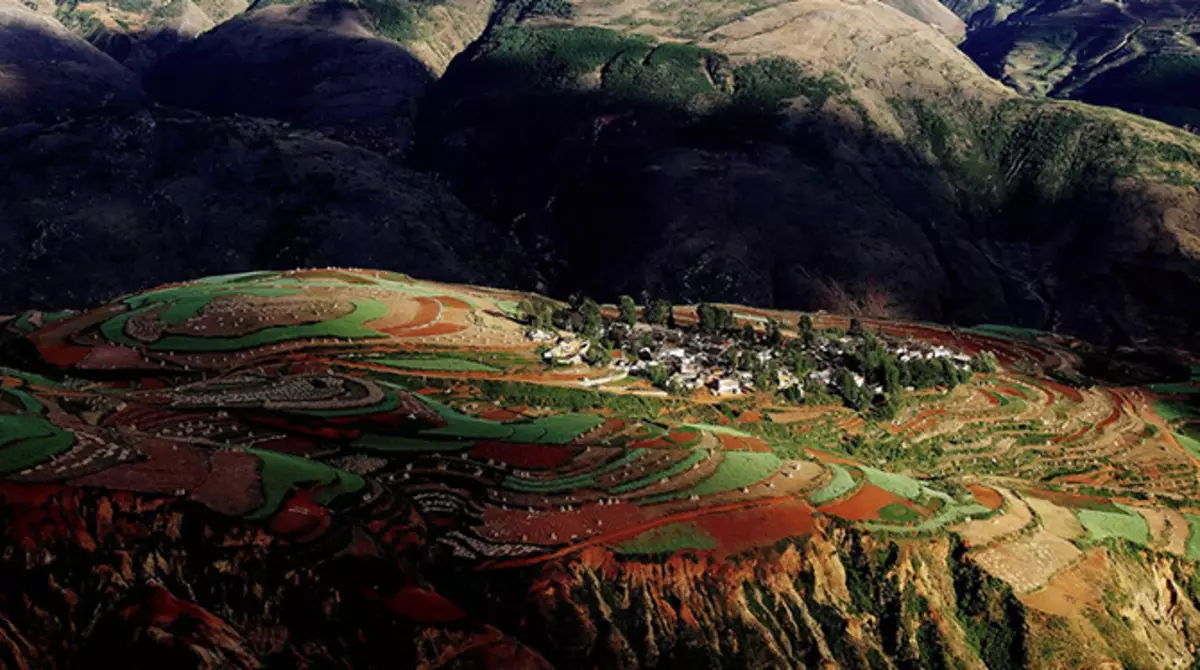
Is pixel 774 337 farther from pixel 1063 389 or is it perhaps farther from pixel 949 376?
pixel 1063 389

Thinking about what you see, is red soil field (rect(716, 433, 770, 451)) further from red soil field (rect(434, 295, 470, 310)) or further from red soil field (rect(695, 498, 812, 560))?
red soil field (rect(434, 295, 470, 310))

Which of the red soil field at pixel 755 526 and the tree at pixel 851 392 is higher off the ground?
the red soil field at pixel 755 526

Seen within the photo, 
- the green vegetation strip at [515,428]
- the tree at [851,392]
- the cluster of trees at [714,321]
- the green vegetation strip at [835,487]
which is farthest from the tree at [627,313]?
the green vegetation strip at [835,487]

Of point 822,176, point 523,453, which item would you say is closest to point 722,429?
point 523,453

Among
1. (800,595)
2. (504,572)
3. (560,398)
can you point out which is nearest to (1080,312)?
(560,398)

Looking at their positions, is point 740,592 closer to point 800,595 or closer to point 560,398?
point 800,595

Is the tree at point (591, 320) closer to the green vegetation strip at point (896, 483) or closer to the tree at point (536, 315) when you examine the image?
the tree at point (536, 315)

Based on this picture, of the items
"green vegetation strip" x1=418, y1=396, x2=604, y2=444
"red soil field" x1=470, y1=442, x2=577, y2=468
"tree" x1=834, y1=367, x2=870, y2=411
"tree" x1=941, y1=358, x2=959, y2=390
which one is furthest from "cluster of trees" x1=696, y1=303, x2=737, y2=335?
"red soil field" x1=470, y1=442, x2=577, y2=468
